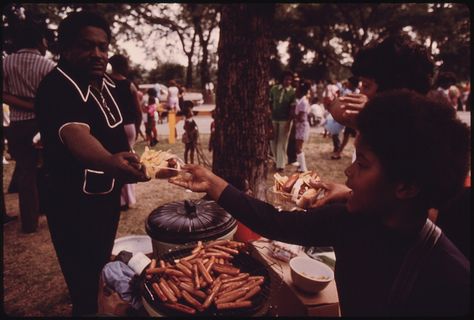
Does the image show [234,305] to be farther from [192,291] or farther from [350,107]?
[350,107]

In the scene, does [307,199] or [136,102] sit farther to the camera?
[136,102]

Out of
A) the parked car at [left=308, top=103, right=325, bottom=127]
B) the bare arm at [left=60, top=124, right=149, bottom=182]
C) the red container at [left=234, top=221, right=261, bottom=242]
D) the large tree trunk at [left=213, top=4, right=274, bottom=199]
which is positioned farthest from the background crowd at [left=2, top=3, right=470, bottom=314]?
the parked car at [left=308, top=103, right=325, bottom=127]

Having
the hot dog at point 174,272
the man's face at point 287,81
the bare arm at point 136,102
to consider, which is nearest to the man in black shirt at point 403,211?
the hot dog at point 174,272

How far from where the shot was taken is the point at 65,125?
240cm

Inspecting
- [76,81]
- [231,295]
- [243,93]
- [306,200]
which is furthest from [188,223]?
[243,93]

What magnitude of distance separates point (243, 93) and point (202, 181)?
309cm

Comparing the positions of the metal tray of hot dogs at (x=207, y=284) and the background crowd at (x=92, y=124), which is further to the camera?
the background crowd at (x=92, y=124)

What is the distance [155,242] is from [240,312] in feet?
3.82

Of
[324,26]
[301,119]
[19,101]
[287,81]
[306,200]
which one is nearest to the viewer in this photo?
[306,200]

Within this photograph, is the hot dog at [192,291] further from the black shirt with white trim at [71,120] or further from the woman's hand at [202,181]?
the black shirt with white trim at [71,120]

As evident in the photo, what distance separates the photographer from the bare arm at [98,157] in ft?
7.58

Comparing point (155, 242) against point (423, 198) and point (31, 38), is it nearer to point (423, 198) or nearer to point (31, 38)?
point (423, 198)

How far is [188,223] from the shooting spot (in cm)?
271

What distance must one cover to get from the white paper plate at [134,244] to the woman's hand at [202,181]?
5.73ft
